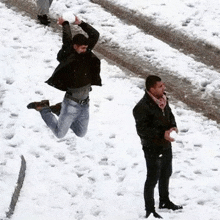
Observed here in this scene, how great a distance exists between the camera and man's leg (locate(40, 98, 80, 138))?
21.6ft

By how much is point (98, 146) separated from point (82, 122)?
79cm

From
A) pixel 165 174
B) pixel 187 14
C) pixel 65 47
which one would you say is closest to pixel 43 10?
pixel 187 14

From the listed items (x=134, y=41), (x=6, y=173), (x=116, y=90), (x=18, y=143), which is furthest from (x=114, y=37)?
(x=6, y=173)

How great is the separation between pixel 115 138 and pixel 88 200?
157 centimetres

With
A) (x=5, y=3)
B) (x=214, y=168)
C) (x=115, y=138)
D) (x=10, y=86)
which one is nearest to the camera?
(x=214, y=168)

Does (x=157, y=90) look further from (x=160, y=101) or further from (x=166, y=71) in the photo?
(x=166, y=71)

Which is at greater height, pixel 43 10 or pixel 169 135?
pixel 169 135

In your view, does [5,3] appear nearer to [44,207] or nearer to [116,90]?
[116,90]

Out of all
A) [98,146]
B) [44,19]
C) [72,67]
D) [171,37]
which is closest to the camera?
[72,67]

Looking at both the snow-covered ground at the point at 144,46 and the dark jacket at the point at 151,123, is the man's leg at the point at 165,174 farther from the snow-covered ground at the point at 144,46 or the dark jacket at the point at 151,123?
the snow-covered ground at the point at 144,46

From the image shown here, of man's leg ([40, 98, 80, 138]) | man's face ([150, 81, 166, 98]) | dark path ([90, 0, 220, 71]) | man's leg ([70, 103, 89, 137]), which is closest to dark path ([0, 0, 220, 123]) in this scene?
dark path ([90, 0, 220, 71])

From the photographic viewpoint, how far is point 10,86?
28.7ft

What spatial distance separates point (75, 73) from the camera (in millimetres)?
6250

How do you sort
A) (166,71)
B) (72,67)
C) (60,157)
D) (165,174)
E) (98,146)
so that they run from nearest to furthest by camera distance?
(165,174) → (72,67) → (60,157) → (98,146) → (166,71)
